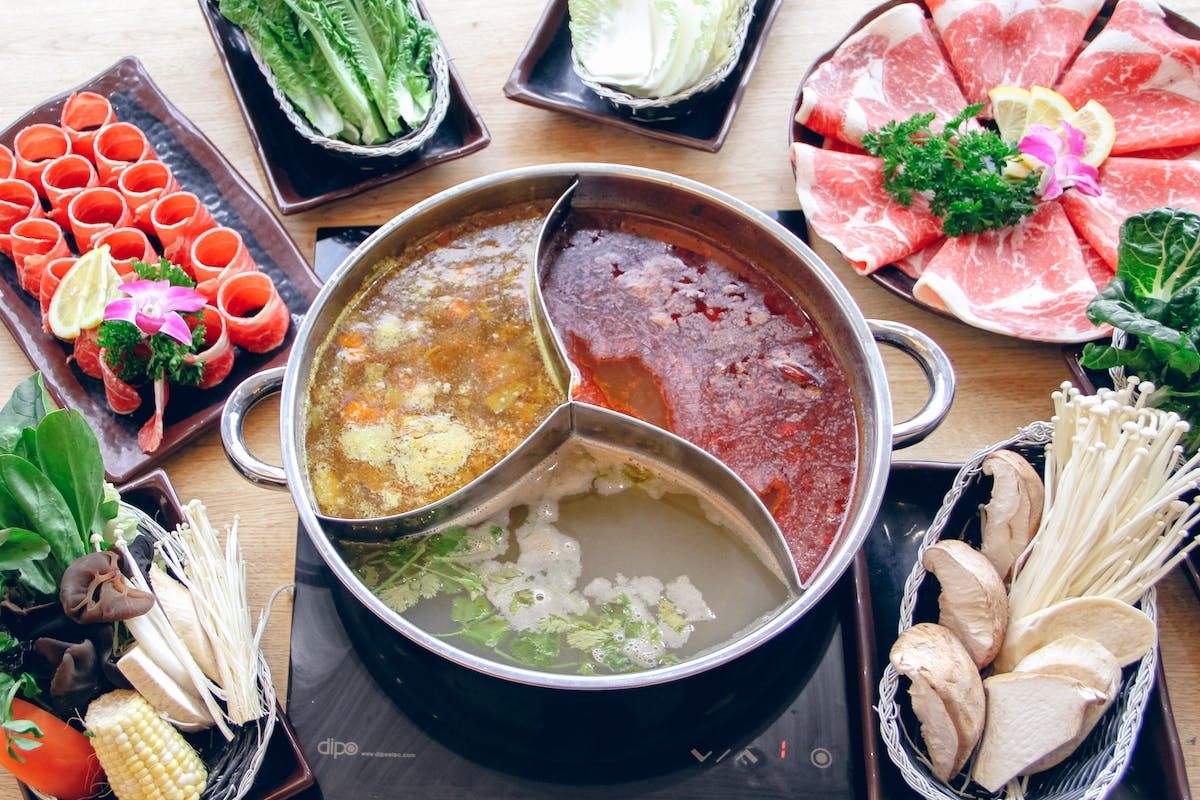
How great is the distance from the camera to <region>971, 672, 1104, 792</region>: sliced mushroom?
154 centimetres

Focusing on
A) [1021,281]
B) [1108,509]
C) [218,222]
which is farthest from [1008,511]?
[218,222]

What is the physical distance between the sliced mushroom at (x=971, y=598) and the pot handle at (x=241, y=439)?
4.21 ft

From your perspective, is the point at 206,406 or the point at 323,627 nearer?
the point at 323,627

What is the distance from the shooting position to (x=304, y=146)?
246 cm

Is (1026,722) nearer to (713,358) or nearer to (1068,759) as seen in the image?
(1068,759)

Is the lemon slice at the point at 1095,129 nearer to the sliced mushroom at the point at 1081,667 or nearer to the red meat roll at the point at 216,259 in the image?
the sliced mushroom at the point at 1081,667

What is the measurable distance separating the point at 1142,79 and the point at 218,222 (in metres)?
2.48

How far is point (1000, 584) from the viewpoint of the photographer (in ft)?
5.63

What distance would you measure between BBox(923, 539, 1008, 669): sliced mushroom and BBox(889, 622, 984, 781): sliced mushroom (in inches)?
1.6

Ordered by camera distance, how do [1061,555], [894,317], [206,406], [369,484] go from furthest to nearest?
[894,317], [206,406], [369,484], [1061,555]

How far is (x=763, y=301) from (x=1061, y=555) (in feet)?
2.77

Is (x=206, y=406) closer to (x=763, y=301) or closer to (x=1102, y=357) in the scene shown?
(x=763, y=301)

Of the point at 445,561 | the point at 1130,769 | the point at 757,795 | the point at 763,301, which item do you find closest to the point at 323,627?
the point at 445,561

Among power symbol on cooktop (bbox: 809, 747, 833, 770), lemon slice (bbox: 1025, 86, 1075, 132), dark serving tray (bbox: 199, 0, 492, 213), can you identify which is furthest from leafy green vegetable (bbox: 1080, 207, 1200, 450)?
dark serving tray (bbox: 199, 0, 492, 213)
